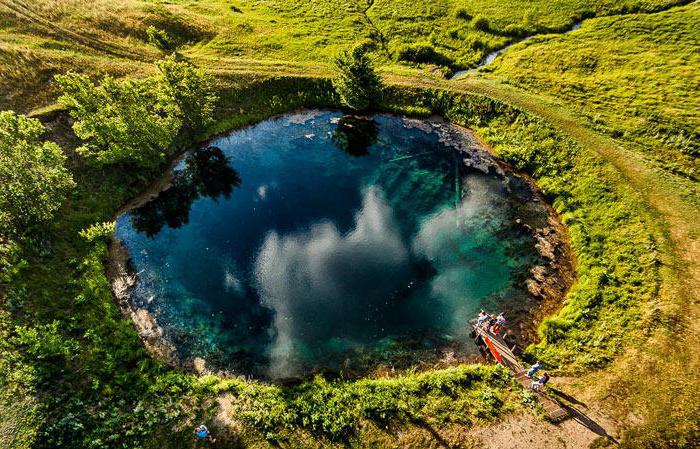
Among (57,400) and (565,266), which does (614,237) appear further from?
(57,400)

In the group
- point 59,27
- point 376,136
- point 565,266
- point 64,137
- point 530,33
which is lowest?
point 565,266

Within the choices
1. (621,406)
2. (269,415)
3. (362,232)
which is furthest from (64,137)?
(621,406)

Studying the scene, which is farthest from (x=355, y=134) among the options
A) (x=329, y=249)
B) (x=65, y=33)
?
(x=65, y=33)

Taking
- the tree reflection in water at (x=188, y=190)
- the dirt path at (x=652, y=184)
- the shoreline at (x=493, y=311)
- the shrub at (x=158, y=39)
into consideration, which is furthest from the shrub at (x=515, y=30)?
the shrub at (x=158, y=39)

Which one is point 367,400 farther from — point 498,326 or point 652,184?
point 652,184

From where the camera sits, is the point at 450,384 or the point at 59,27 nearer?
the point at 450,384
